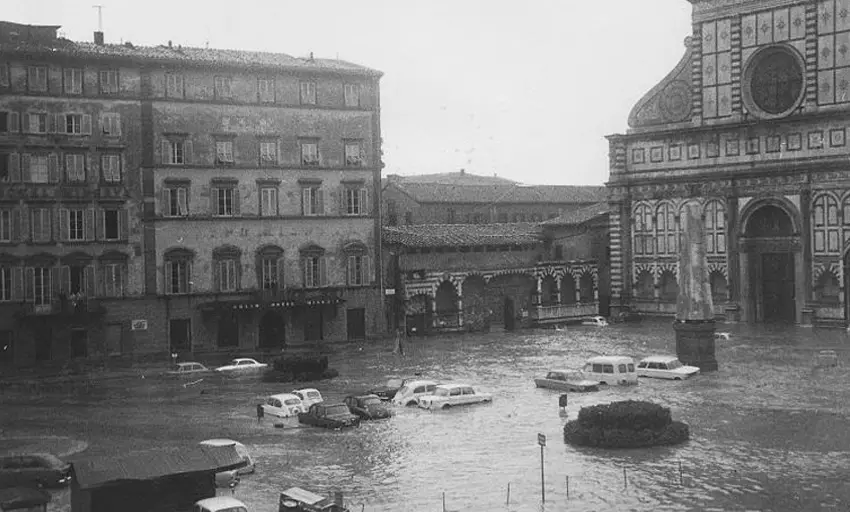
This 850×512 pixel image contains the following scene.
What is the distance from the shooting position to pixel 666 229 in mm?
70875

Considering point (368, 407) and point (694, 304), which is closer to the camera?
point (368, 407)

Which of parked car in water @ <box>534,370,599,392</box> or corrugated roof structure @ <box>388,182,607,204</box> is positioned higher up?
corrugated roof structure @ <box>388,182,607,204</box>

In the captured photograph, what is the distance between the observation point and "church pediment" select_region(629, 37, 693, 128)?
6969 cm

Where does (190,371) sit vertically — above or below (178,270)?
below

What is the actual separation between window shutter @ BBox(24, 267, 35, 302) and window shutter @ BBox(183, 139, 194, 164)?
986 centimetres

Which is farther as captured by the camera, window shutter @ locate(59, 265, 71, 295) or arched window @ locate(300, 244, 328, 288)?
arched window @ locate(300, 244, 328, 288)

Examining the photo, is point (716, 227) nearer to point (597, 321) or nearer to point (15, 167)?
point (597, 321)

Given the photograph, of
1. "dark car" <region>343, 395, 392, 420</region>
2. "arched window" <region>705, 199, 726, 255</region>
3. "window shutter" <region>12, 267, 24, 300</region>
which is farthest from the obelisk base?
"window shutter" <region>12, 267, 24, 300</region>

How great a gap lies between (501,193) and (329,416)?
59.6 meters

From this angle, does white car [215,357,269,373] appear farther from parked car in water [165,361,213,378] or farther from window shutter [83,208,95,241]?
window shutter [83,208,95,241]

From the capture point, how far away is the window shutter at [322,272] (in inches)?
2350

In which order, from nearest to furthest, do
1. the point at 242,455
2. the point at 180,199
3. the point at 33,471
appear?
the point at 33,471 < the point at 242,455 < the point at 180,199

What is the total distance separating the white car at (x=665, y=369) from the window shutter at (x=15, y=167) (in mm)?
31470

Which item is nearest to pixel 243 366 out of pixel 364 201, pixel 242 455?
pixel 364 201
